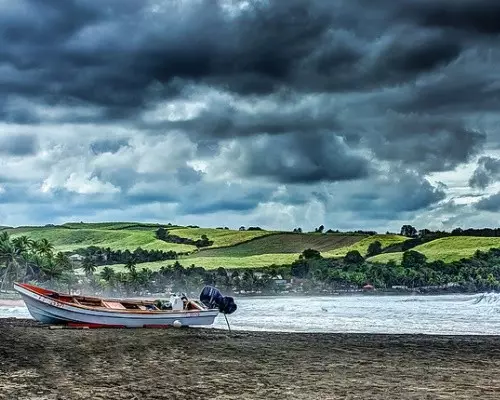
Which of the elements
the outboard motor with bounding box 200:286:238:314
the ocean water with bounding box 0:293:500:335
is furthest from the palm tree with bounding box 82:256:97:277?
the outboard motor with bounding box 200:286:238:314

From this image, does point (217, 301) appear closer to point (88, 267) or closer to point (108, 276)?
point (108, 276)

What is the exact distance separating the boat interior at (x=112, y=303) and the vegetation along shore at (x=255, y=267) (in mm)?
89095

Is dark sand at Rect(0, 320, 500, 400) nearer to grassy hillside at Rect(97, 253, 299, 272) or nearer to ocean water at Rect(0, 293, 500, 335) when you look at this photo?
ocean water at Rect(0, 293, 500, 335)

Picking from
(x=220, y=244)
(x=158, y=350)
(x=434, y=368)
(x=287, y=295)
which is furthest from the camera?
(x=220, y=244)

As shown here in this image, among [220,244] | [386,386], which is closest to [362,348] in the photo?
[386,386]

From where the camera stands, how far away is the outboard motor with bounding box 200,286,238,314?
3900cm

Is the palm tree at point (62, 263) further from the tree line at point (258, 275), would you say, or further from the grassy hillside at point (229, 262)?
the grassy hillside at point (229, 262)

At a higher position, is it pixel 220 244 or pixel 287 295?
pixel 220 244

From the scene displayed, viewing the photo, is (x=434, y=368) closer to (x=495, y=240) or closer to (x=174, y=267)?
(x=174, y=267)

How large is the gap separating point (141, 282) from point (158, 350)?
437ft

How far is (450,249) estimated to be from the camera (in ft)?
632

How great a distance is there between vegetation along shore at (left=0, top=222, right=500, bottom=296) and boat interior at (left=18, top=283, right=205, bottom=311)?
89.1m

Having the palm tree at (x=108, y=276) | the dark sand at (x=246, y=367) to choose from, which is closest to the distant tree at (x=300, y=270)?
the palm tree at (x=108, y=276)

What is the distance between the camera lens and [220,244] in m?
198
